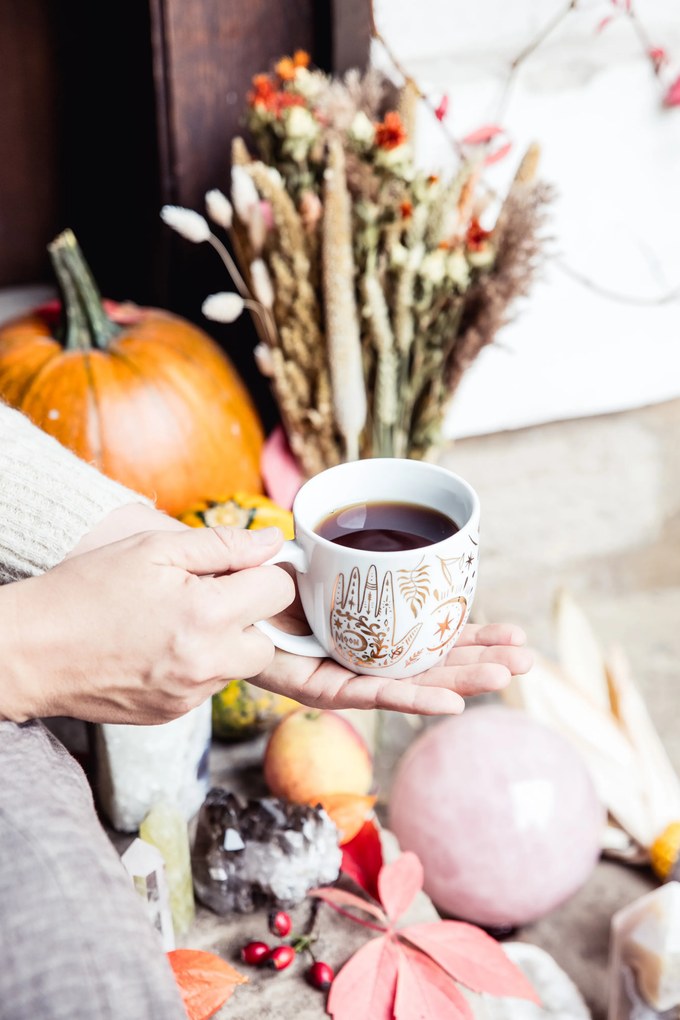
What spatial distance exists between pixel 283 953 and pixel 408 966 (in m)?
0.13

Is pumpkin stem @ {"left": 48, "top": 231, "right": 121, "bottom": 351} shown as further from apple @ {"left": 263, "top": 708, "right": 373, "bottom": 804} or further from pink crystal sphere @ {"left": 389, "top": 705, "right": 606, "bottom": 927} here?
pink crystal sphere @ {"left": 389, "top": 705, "right": 606, "bottom": 927}

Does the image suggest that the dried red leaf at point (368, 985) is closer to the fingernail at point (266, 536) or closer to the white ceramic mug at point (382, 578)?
the white ceramic mug at point (382, 578)

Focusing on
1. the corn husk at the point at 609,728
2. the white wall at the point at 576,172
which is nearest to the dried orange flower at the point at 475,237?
the white wall at the point at 576,172

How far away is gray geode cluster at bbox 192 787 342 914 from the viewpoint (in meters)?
1.02

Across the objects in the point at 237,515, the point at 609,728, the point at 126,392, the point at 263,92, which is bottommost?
the point at 609,728

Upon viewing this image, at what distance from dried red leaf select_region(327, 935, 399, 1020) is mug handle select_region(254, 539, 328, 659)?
0.34 metres

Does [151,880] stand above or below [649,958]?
above

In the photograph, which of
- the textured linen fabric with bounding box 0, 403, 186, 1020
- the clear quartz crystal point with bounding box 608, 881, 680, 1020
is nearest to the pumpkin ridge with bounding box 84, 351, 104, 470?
the textured linen fabric with bounding box 0, 403, 186, 1020

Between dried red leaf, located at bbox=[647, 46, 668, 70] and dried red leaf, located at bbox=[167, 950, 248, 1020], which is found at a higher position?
dried red leaf, located at bbox=[647, 46, 668, 70]

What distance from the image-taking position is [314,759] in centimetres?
120

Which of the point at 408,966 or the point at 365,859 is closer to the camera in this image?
the point at 408,966

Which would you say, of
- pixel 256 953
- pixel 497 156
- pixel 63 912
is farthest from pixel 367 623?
pixel 497 156

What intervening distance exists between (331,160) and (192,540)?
0.83 meters

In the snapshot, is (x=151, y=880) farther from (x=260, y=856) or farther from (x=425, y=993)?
(x=425, y=993)
